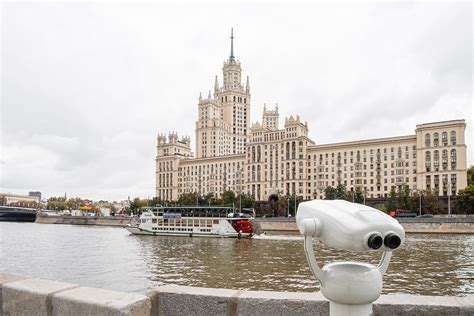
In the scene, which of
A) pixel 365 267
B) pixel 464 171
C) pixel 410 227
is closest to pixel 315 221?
pixel 365 267

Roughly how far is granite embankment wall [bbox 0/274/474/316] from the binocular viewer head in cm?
122

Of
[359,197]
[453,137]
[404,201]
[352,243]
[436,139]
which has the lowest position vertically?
[404,201]

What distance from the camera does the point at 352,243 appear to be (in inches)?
162

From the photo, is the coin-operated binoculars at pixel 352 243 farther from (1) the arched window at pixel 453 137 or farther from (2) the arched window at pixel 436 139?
(2) the arched window at pixel 436 139

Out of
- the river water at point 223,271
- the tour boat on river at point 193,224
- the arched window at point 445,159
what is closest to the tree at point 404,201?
the arched window at point 445,159

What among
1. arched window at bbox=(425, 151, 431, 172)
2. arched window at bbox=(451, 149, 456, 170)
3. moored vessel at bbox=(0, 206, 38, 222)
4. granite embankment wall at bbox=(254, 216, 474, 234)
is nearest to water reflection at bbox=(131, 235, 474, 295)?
granite embankment wall at bbox=(254, 216, 474, 234)

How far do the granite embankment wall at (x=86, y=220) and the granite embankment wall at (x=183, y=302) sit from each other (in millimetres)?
133383

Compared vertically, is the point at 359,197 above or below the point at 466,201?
above

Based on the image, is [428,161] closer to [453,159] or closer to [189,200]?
[453,159]

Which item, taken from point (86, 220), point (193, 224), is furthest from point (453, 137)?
point (86, 220)

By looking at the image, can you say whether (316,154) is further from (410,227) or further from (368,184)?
(410,227)

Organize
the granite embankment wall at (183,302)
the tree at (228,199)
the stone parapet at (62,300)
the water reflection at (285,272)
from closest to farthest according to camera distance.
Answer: the stone parapet at (62,300) < the granite embankment wall at (183,302) < the water reflection at (285,272) < the tree at (228,199)

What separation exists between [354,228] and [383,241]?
0.32 metres

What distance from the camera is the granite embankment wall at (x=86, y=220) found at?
141625mm
